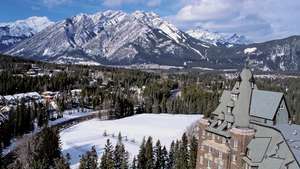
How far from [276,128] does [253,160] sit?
21.5ft

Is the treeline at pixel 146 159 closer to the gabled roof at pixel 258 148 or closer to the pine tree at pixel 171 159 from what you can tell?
the pine tree at pixel 171 159

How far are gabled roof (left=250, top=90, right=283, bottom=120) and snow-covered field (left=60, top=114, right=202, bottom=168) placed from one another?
42.8 metres

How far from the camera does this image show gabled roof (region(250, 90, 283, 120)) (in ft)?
216

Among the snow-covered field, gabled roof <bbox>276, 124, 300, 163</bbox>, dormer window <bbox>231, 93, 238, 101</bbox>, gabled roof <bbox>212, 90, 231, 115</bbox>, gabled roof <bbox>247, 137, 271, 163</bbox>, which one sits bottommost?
the snow-covered field

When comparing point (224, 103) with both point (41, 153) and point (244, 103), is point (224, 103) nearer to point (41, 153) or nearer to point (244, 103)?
point (244, 103)

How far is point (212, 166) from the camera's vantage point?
6994 cm

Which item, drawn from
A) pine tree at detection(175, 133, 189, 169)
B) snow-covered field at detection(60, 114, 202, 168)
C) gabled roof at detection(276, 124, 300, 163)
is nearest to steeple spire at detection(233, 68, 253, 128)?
gabled roof at detection(276, 124, 300, 163)

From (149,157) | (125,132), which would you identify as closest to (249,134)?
(149,157)

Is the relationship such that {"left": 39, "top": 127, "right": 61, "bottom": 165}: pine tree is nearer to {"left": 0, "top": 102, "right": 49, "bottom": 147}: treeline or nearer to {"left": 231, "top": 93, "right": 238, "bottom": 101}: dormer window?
{"left": 0, "top": 102, "right": 49, "bottom": 147}: treeline

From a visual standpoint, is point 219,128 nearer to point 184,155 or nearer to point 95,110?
point 184,155

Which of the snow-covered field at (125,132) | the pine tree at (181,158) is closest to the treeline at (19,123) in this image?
the snow-covered field at (125,132)

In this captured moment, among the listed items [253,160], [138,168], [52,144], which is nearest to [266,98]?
[253,160]

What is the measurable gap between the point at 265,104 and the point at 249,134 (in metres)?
7.02

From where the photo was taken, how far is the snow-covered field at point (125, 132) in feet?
374
